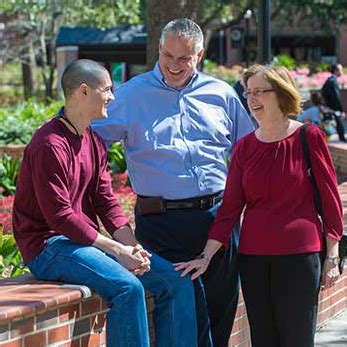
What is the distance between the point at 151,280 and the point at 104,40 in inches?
961

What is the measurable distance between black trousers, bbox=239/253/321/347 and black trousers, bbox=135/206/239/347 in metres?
0.27

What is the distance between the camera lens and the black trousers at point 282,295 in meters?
4.42

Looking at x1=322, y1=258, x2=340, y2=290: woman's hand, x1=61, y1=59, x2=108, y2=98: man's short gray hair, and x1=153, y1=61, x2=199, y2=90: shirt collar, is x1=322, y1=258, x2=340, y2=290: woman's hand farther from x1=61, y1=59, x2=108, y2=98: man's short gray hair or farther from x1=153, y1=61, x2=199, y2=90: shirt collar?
x1=61, y1=59, x2=108, y2=98: man's short gray hair

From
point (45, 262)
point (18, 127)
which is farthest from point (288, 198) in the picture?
point (18, 127)

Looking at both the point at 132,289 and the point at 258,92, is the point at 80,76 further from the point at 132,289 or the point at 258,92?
the point at 132,289

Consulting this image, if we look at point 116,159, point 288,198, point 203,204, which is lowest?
point 116,159

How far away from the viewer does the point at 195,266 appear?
Result: 4.60 m

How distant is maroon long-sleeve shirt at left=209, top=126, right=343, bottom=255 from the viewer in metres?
4.41

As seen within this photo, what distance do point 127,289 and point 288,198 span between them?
857 millimetres

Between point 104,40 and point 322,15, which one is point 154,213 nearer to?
point 104,40

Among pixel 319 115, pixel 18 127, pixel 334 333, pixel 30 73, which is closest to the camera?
pixel 334 333

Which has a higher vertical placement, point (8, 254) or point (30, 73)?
point (8, 254)

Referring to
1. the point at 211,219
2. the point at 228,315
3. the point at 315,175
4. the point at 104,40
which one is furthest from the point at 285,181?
the point at 104,40

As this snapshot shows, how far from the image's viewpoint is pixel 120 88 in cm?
493
